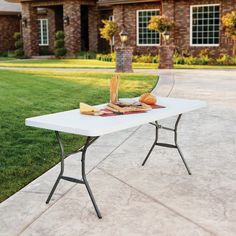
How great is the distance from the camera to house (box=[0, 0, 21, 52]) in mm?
32562

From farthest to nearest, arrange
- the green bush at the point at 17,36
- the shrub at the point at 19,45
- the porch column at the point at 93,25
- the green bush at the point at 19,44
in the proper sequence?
1. the green bush at the point at 17,36
2. the green bush at the point at 19,44
3. the shrub at the point at 19,45
4. the porch column at the point at 93,25

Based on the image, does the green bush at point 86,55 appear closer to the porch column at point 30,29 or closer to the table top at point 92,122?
the porch column at point 30,29

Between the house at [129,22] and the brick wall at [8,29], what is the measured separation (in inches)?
86.2

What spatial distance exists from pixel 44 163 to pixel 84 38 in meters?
25.8

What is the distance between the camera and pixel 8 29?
33219 mm

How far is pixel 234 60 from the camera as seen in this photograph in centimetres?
2061

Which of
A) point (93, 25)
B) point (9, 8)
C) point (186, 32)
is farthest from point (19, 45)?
point (186, 32)

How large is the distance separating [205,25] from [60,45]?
30.0 feet

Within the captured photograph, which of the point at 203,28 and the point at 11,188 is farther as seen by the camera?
the point at 203,28

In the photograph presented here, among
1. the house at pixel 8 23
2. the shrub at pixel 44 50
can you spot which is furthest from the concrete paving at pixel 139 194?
the house at pixel 8 23

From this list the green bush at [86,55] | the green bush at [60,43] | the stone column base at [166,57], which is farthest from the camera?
the green bush at [60,43]

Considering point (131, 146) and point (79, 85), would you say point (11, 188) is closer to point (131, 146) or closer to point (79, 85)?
point (131, 146)

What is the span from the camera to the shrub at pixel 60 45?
1095 inches

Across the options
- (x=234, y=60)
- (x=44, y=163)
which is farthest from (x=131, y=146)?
(x=234, y=60)
